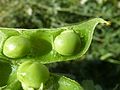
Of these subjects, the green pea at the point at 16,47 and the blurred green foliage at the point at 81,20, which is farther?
the blurred green foliage at the point at 81,20

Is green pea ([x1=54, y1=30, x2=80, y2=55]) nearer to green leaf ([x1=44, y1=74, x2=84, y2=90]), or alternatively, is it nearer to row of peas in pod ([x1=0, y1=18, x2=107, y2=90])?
row of peas in pod ([x1=0, y1=18, x2=107, y2=90])

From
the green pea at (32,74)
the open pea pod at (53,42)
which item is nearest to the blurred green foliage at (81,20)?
the open pea pod at (53,42)

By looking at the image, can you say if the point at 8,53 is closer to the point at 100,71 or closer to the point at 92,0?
the point at 100,71

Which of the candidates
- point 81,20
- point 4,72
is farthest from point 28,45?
point 81,20

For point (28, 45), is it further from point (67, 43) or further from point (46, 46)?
point (67, 43)

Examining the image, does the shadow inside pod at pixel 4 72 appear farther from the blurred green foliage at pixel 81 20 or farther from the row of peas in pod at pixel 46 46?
the blurred green foliage at pixel 81 20

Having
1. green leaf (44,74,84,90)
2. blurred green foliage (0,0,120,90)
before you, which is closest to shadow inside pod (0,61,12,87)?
green leaf (44,74,84,90)
